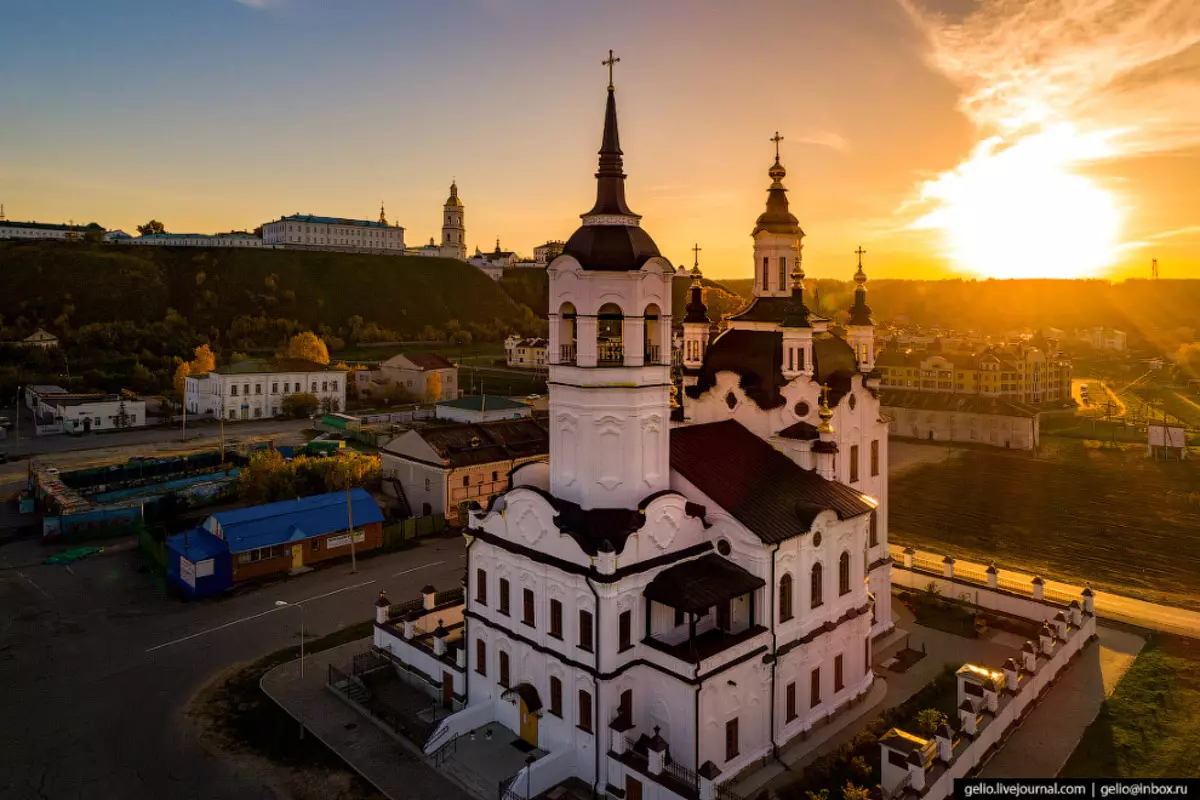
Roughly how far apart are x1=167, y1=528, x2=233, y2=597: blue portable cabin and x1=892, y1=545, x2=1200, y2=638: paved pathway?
34.8 metres

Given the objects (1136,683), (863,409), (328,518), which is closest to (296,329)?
(328,518)

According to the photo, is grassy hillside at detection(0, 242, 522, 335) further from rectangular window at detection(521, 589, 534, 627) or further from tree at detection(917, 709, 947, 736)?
tree at detection(917, 709, 947, 736)

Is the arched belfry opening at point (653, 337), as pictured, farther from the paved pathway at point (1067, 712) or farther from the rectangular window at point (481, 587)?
the paved pathway at point (1067, 712)

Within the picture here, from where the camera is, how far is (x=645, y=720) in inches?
792

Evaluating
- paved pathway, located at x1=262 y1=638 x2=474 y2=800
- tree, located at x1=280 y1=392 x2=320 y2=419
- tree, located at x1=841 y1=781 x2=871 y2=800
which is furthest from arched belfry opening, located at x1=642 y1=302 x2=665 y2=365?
tree, located at x1=280 y1=392 x2=320 y2=419

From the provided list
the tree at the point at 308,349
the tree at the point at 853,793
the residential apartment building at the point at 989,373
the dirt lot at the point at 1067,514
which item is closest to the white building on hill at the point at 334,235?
the tree at the point at 308,349

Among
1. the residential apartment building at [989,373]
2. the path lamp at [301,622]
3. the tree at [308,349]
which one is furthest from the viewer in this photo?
the tree at [308,349]

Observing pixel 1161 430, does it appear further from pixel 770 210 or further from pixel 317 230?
pixel 317 230

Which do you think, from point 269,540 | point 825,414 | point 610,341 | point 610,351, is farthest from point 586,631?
point 269,540

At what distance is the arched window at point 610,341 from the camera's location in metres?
20.8

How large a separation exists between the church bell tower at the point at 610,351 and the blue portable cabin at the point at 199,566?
20.0 metres

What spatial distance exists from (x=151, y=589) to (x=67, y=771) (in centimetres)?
1457

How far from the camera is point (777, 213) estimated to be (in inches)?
1123

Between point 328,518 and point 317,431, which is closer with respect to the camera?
point 328,518
